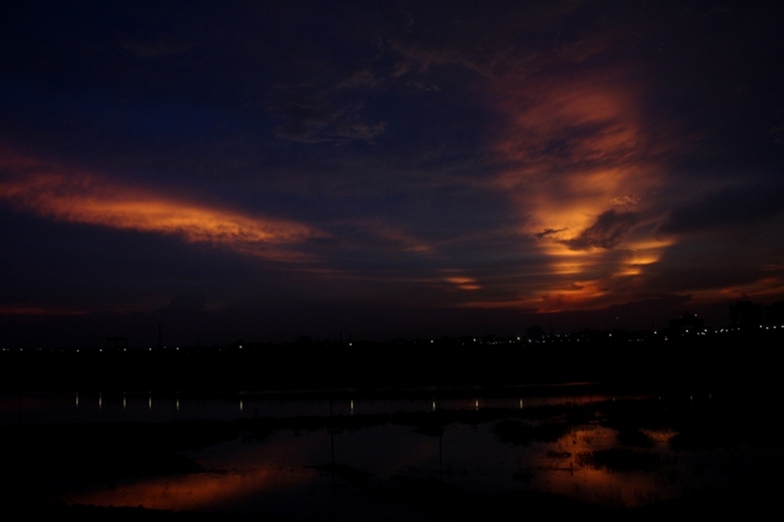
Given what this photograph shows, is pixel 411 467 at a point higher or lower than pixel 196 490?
lower

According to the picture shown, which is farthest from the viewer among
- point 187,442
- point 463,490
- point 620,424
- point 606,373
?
point 606,373

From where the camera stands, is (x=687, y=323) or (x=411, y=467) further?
(x=687, y=323)

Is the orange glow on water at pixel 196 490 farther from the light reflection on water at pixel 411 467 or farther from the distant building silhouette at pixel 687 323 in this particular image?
the distant building silhouette at pixel 687 323

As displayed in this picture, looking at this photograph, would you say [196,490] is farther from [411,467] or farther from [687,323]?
[687,323]

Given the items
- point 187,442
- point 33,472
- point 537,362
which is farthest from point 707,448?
point 537,362

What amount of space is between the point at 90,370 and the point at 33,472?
265 feet

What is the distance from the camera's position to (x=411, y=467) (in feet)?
82.1

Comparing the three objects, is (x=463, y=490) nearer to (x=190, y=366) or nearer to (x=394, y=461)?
(x=394, y=461)

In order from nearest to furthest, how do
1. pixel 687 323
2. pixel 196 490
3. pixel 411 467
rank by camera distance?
pixel 196 490
pixel 411 467
pixel 687 323

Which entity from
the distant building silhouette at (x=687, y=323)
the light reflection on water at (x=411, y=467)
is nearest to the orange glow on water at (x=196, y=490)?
the light reflection on water at (x=411, y=467)

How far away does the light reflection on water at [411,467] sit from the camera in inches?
806

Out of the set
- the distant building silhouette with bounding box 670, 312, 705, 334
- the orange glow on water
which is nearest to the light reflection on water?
the orange glow on water

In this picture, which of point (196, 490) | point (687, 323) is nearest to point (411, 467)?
point (196, 490)

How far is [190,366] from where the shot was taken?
318 feet
